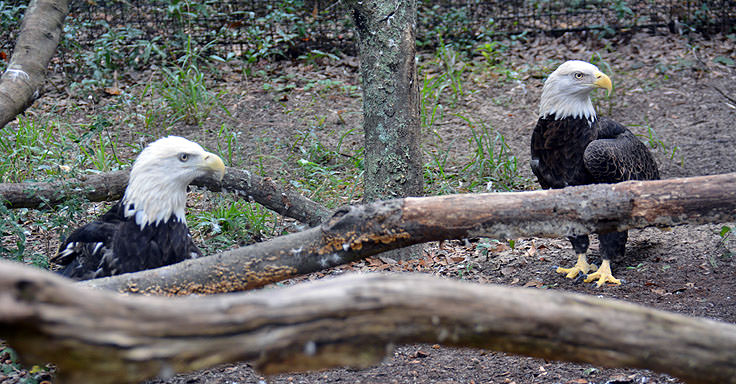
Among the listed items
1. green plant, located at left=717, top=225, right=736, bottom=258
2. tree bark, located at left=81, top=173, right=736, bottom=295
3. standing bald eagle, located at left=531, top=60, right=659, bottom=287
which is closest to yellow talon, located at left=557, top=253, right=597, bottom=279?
standing bald eagle, located at left=531, top=60, right=659, bottom=287

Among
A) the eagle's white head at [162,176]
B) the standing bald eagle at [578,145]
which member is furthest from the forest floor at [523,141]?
the eagle's white head at [162,176]

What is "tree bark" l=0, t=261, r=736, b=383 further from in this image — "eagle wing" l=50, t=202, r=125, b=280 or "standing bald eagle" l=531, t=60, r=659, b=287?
"standing bald eagle" l=531, t=60, r=659, b=287

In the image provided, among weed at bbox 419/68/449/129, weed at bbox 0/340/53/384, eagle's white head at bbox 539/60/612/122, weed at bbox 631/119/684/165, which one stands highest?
eagle's white head at bbox 539/60/612/122

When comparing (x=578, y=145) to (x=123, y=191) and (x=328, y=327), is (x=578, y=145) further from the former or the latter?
(x=328, y=327)

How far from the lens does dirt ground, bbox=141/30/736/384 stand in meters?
3.18

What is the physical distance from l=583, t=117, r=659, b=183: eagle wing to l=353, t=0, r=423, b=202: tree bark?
109cm

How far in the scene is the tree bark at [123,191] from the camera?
386 cm

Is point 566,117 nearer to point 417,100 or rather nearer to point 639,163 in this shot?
point 639,163

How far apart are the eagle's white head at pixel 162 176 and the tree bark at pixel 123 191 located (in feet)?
2.78

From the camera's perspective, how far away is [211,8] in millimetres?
7801

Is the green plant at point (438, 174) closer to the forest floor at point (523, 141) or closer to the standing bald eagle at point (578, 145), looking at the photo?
the forest floor at point (523, 141)

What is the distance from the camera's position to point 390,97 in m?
3.87

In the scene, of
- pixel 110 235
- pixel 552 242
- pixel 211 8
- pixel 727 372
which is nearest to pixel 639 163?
pixel 552 242

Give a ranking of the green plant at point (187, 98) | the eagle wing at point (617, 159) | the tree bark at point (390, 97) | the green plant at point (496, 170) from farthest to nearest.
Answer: the green plant at point (187, 98) → the green plant at point (496, 170) → the eagle wing at point (617, 159) → the tree bark at point (390, 97)
